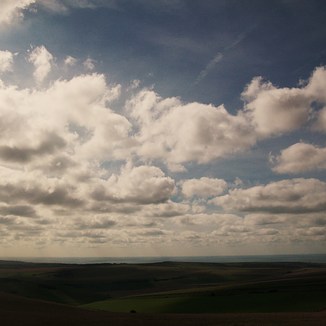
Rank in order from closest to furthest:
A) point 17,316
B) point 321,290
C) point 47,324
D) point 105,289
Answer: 1. point 47,324
2. point 17,316
3. point 321,290
4. point 105,289

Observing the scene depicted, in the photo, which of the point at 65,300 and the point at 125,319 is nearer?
the point at 125,319

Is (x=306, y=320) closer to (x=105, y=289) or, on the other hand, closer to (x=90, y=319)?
(x=90, y=319)

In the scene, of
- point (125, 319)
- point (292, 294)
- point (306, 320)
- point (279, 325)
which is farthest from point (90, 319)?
point (292, 294)

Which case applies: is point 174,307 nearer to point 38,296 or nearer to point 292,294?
point 292,294

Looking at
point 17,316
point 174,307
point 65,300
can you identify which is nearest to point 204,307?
point 174,307

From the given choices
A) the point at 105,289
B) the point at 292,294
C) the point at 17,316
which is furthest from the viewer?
the point at 105,289

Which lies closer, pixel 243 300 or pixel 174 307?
pixel 174 307

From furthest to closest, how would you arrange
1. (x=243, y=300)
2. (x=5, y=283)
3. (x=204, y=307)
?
1. (x=5, y=283)
2. (x=243, y=300)
3. (x=204, y=307)

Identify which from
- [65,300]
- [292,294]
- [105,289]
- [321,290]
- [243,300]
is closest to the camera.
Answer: [243,300]
